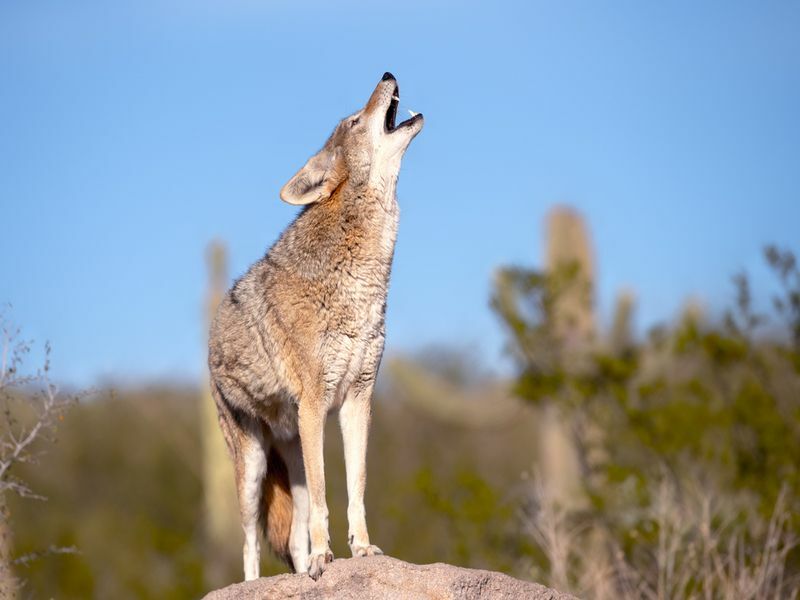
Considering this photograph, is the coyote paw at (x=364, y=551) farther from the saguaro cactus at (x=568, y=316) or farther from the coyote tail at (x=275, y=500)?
the saguaro cactus at (x=568, y=316)

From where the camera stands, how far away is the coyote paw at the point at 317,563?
5.29 meters

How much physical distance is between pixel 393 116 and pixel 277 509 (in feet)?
7.47

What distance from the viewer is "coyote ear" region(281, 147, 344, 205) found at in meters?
6.23

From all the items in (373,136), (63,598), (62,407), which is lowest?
(63,598)

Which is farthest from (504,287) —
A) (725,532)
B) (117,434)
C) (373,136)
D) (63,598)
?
(117,434)

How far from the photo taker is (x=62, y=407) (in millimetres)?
6441

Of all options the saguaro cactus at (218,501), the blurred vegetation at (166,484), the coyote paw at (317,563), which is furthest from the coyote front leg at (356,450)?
the saguaro cactus at (218,501)

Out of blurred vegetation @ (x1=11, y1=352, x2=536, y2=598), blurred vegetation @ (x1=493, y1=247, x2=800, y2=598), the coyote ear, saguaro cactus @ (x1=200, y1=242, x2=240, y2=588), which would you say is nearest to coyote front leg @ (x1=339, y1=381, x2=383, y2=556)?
the coyote ear

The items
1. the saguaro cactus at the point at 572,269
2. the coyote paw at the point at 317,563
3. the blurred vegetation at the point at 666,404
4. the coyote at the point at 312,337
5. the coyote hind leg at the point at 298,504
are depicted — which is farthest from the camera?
the saguaro cactus at the point at 572,269

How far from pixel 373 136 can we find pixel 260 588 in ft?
8.01

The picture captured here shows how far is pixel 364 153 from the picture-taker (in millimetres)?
6180

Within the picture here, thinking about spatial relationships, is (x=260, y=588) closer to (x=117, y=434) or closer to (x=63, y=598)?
(x=63, y=598)

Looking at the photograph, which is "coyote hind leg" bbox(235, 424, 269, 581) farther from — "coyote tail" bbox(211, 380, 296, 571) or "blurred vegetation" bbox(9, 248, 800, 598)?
"blurred vegetation" bbox(9, 248, 800, 598)

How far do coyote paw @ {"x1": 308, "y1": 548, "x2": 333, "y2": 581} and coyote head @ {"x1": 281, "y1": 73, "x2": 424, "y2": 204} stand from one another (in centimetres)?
192
